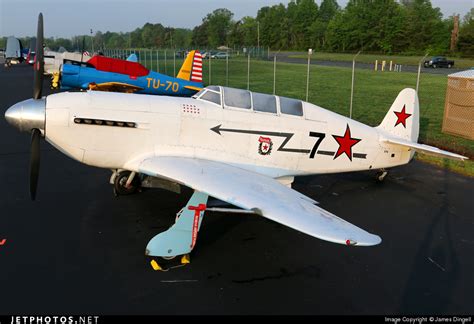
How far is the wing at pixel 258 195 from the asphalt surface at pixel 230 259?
2.85 ft

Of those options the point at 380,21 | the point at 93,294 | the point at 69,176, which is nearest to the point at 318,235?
the point at 93,294

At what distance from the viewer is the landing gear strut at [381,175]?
950 cm

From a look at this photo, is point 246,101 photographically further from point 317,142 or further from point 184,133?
point 317,142

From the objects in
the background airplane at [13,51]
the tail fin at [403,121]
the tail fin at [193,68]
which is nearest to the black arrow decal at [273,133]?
the tail fin at [403,121]

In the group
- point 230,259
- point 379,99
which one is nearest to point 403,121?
point 230,259

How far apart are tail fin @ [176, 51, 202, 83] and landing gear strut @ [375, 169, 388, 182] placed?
15444mm

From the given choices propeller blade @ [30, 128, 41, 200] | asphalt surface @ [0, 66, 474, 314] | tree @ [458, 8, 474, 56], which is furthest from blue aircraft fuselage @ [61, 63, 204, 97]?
tree @ [458, 8, 474, 56]

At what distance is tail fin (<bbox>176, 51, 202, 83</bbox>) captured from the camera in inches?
902

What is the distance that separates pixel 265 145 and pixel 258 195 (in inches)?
79.5

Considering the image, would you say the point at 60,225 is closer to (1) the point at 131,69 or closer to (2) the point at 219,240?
(2) the point at 219,240

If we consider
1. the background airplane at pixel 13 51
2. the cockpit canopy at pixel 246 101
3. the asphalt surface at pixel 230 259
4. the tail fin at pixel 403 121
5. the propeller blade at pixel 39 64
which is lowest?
the asphalt surface at pixel 230 259

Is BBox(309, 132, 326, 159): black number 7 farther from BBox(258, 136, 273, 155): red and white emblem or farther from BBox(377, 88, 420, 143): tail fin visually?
BBox(377, 88, 420, 143): tail fin

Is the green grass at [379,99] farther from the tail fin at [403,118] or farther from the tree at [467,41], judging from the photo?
the tree at [467,41]

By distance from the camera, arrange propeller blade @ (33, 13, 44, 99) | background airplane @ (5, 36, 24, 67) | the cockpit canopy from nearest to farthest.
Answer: propeller blade @ (33, 13, 44, 99) < the cockpit canopy < background airplane @ (5, 36, 24, 67)
